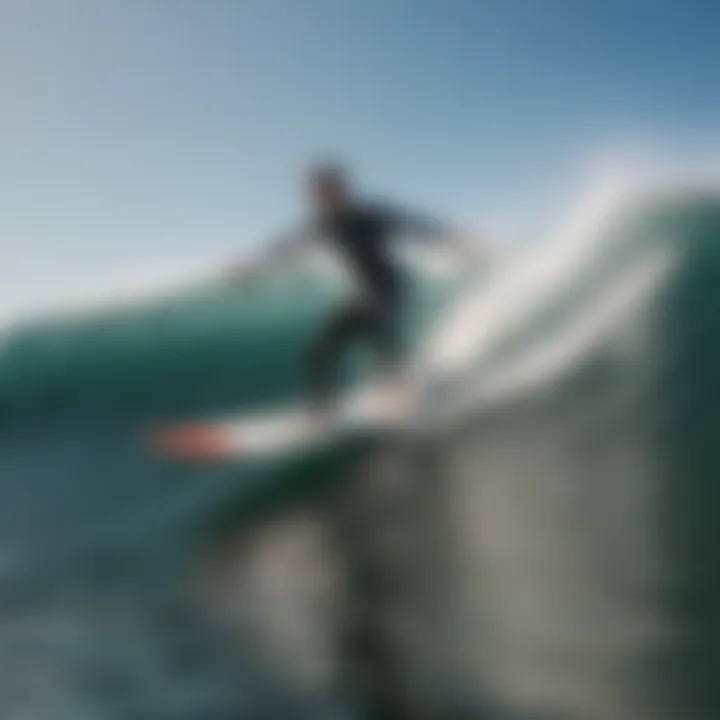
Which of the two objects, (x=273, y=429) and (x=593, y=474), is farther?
(x=273, y=429)

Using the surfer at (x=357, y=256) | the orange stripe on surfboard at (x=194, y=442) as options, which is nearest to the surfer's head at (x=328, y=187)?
the surfer at (x=357, y=256)

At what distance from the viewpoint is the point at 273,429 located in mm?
2365

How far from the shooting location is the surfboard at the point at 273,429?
7.54 ft

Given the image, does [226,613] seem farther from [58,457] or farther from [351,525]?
[58,457]

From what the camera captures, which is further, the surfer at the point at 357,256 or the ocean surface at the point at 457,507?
Result: the surfer at the point at 357,256

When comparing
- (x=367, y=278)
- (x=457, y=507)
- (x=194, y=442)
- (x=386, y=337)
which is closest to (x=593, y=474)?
(x=457, y=507)

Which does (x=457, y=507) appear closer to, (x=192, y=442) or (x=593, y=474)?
(x=593, y=474)

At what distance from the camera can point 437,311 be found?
2309 millimetres

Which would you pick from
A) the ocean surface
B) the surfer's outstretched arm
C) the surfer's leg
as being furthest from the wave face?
the surfer's outstretched arm

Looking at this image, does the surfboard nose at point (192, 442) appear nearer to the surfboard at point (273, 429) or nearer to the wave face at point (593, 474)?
the surfboard at point (273, 429)

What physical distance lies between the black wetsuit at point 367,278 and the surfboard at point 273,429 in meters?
0.06

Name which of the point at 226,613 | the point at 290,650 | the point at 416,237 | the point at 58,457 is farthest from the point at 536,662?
the point at 58,457

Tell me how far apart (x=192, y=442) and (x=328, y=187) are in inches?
24.9

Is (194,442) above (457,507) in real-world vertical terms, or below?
above
